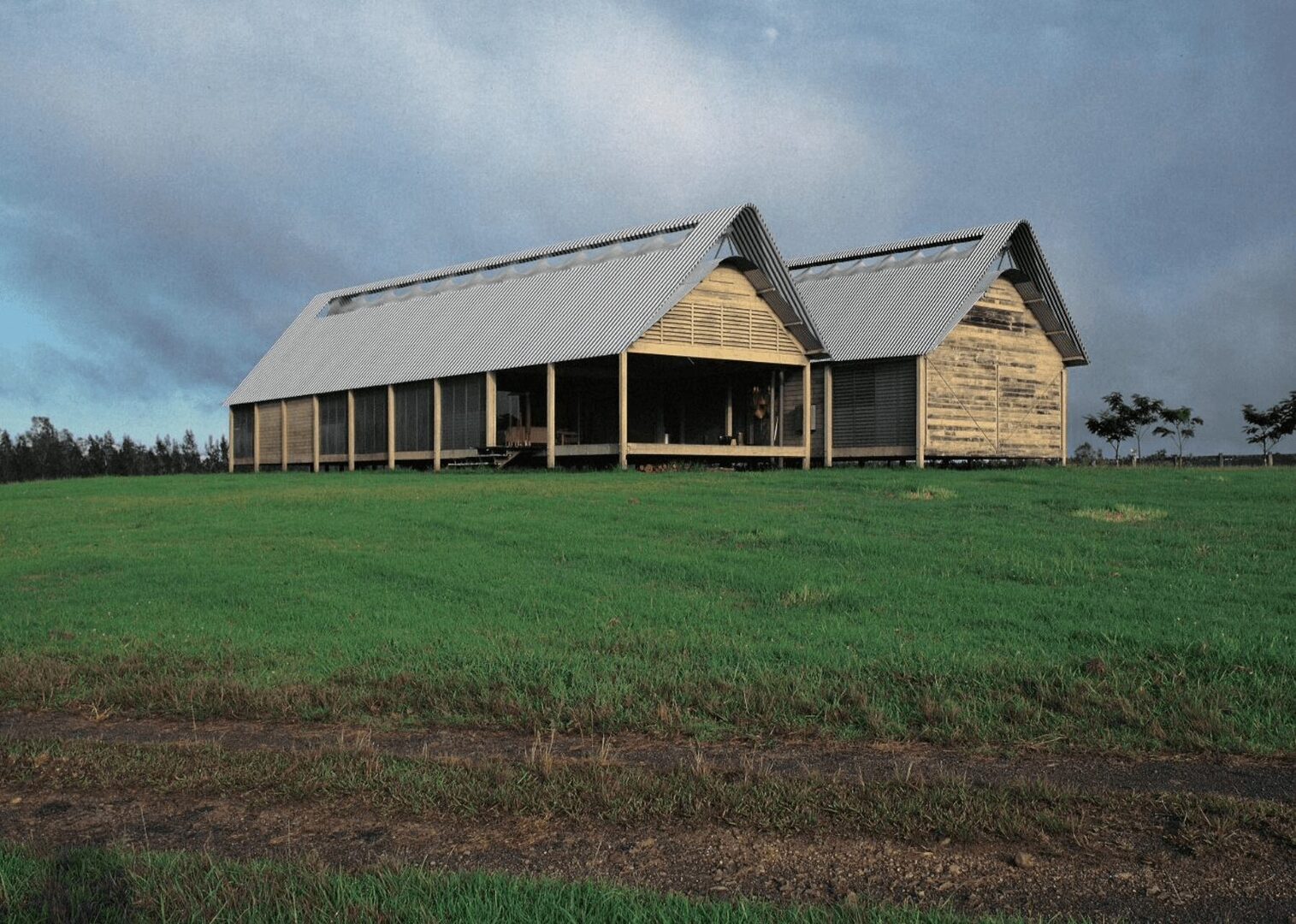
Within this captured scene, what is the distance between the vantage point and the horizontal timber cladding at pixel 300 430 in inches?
1918

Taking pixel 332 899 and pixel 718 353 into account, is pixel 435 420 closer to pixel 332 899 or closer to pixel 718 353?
pixel 718 353

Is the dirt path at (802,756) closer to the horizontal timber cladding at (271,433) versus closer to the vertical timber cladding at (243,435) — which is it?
the horizontal timber cladding at (271,433)

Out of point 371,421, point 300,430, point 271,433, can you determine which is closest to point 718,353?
point 371,421

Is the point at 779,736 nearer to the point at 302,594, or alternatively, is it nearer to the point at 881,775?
the point at 881,775

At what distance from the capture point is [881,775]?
7406 millimetres

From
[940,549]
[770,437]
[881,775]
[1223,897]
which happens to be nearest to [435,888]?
[881,775]

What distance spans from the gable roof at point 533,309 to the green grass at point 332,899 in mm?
29023

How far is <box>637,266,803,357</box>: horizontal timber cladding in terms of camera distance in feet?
120

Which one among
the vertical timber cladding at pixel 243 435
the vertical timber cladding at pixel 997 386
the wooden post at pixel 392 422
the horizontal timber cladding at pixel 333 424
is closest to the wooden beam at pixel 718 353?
the vertical timber cladding at pixel 997 386

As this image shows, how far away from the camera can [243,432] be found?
5453 cm

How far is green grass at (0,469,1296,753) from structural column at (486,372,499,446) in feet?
55.8

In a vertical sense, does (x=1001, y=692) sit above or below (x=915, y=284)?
below

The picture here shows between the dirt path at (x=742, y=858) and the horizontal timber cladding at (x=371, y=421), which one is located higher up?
the horizontal timber cladding at (x=371, y=421)

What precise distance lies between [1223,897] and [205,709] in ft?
24.8
